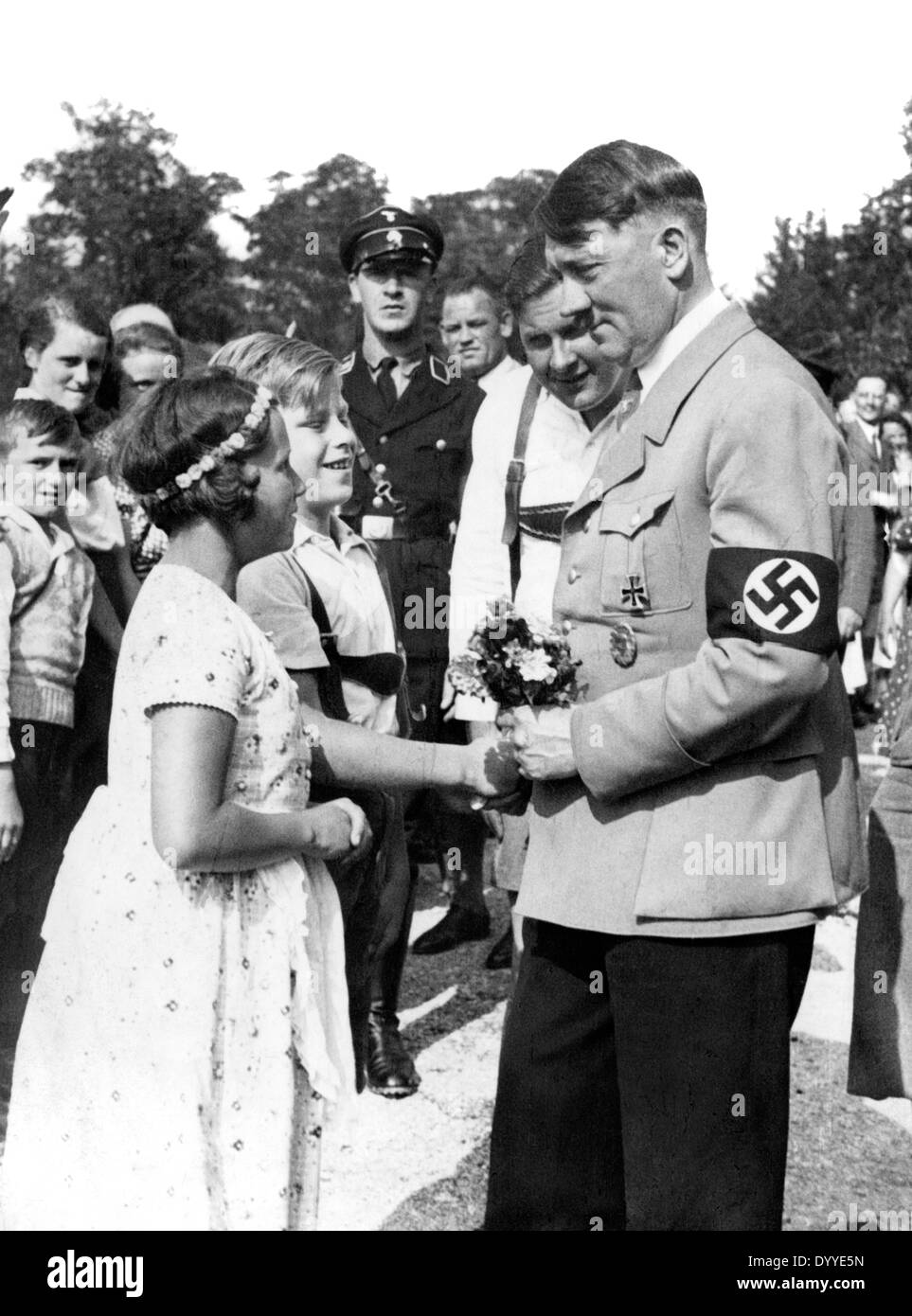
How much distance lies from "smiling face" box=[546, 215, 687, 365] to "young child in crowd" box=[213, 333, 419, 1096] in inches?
33.7

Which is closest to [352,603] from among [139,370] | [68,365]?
[68,365]

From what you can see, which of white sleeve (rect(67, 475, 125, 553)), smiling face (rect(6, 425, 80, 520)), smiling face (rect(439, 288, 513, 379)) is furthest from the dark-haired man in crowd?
smiling face (rect(439, 288, 513, 379))

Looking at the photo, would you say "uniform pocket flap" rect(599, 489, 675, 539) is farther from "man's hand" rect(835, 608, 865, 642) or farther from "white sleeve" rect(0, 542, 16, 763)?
"man's hand" rect(835, 608, 865, 642)

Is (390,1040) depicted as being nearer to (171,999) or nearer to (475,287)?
(171,999)

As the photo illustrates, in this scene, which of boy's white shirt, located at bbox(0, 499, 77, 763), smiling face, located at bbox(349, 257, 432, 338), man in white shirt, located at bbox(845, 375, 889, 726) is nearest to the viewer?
boy's white shirt, located at bbox(0, 499, 77, 763)

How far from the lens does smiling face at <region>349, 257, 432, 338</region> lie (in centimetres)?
595

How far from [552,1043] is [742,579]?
945 millimetres

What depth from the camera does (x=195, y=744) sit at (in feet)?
8.67

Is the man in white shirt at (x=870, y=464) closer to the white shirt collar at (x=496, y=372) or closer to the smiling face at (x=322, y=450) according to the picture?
the white shirt collar at (x=496, y=372)

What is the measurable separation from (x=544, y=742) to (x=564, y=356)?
1.34 m

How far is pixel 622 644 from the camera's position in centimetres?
273

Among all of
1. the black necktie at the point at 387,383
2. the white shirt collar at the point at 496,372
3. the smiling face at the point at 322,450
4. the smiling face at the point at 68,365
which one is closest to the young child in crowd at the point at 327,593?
the smiling face at the point at 322,450
